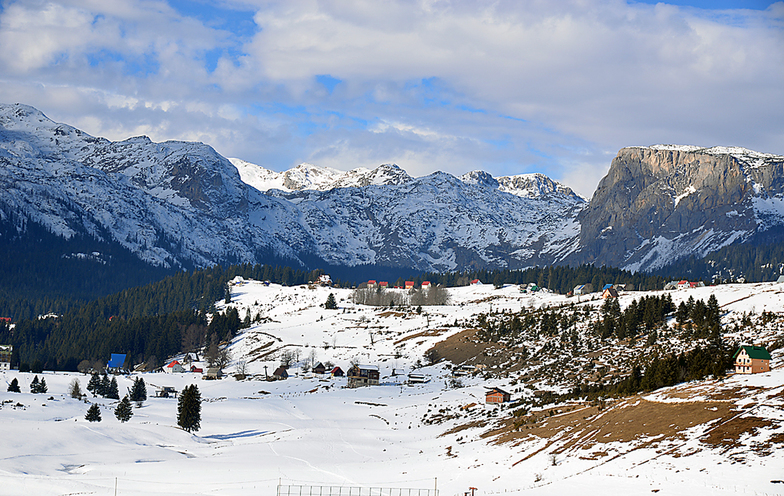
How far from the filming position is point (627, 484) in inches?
1740

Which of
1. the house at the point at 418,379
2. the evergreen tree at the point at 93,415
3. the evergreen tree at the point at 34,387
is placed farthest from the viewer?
the house at the point at 418,379

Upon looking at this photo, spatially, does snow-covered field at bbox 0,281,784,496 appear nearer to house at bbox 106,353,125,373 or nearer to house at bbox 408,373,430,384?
house at bbox 408,373,430,384

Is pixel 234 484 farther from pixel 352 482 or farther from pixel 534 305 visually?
pixel 534 305

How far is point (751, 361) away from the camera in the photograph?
241 feet

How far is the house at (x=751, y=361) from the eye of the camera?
72.0 meters

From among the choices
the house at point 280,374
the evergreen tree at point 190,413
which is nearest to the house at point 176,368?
the house at point 280,374

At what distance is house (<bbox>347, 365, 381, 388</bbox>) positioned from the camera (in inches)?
5162

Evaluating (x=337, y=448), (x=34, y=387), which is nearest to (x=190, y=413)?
(x=337, y=448)

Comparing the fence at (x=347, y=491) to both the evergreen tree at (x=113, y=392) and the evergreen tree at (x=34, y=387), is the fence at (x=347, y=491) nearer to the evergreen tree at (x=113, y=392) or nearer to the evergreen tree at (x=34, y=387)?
the evergreen tree at (x=113, y=392)

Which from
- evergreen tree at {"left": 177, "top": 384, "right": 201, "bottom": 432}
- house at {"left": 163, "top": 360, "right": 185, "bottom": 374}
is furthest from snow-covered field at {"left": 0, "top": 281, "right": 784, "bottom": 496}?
house at {"left": 163, "top": 360, "right": 185, "bottom": 374}

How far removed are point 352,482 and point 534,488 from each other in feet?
48.9

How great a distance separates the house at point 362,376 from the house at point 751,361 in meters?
68.6

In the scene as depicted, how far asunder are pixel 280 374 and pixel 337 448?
6905cm

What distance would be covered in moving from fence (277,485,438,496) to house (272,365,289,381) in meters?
88.9
